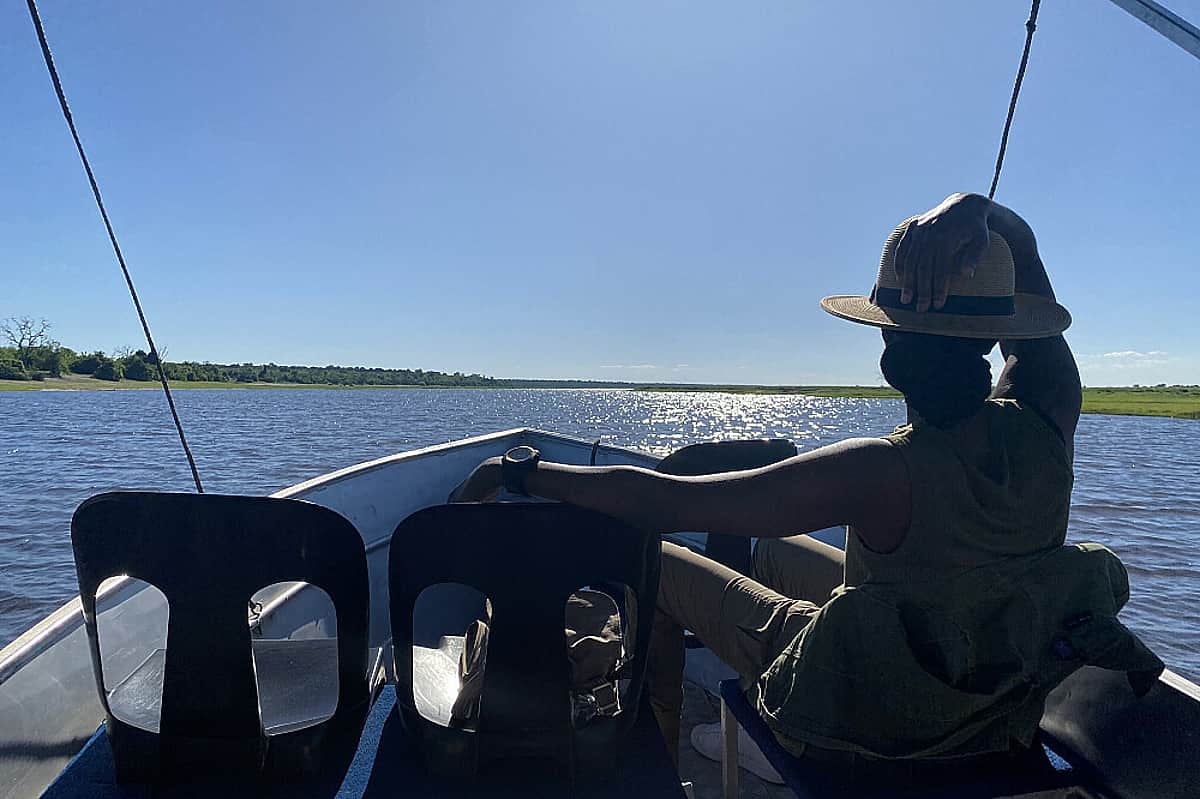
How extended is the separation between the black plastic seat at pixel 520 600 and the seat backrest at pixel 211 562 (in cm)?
14

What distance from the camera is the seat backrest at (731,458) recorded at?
227cm

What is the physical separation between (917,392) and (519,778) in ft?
3.99

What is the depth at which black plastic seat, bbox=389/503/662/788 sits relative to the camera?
1.30 m

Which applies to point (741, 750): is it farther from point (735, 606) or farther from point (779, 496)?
point (779, 496)

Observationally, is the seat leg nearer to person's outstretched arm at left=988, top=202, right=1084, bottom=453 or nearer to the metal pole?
person's outstretched arm at left=988, top=202, right=1084, bottom=453

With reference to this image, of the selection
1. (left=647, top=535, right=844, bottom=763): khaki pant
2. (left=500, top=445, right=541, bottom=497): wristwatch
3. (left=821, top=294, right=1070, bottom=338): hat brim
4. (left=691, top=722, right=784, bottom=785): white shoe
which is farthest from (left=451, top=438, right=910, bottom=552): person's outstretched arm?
(left=691, top=722, right=784, bottom=785): white shoe

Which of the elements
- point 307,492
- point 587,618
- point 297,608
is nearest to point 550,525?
point 587,618


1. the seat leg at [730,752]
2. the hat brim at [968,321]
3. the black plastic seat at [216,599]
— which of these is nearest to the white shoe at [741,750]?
the seat leg at [730,752]

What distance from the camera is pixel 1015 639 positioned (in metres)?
1.27

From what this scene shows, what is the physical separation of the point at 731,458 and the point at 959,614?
113 cm

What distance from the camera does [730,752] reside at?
76.0 inches

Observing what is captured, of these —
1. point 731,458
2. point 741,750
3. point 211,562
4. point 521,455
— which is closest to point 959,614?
point 521,455

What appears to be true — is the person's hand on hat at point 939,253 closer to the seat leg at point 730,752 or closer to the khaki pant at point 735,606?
the khaki pant at point 735,606

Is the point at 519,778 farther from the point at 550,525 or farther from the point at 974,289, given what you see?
the point at 974,289
